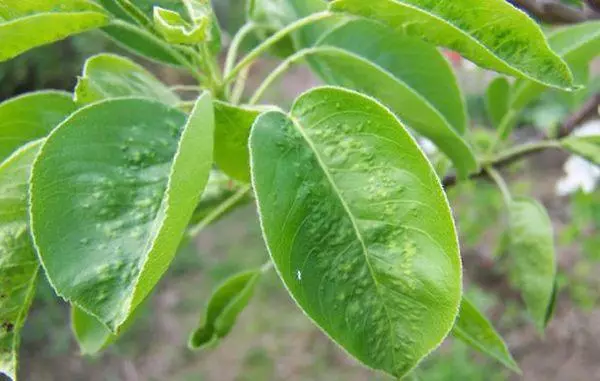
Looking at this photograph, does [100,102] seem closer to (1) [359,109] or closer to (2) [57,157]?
(2) [57,157]

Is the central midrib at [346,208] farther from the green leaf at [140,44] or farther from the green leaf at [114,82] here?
the green leaf at [140,44]

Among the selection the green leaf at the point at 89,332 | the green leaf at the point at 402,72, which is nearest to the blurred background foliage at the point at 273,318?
the green leaf at the point at 402,72

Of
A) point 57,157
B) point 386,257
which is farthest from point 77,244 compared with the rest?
point 386,257

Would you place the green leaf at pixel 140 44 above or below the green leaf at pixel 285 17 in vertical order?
below

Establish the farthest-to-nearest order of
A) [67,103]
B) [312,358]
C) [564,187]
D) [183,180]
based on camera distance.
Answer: [312,358] < [564,187] < [67,103] < [183,180]

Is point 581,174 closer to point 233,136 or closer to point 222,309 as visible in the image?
point 222,309

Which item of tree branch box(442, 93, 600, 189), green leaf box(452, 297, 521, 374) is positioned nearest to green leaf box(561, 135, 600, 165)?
tree branch box(442, 93, 600, 189)
